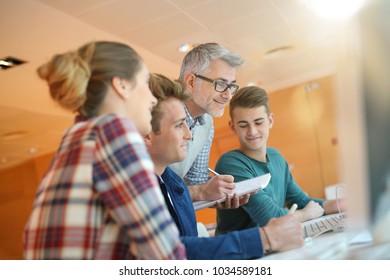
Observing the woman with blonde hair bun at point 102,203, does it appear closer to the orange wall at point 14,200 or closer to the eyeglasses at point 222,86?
the eyeglasses at point 222,86

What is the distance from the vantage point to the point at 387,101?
54 centimetres

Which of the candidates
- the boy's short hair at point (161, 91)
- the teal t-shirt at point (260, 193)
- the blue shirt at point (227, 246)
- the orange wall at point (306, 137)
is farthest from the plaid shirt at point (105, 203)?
the orange wall at point (306, 137)

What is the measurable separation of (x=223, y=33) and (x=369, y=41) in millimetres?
1146

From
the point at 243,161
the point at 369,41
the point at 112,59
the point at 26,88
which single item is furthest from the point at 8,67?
the point at 369,41

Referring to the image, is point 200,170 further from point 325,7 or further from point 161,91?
point 325,7

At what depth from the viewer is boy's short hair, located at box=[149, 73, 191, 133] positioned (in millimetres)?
1110

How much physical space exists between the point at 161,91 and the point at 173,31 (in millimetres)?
1104

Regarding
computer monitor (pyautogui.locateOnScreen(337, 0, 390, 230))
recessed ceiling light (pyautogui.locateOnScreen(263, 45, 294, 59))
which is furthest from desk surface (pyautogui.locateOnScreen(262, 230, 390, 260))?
recessed ceiling light (pyautogui.locateOnScreen(263, 45, 294, 59))

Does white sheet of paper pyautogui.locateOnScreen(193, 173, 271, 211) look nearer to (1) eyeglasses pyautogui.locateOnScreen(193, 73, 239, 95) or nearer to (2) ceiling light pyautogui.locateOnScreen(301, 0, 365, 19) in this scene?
(1) eyeglasses pyautogui.locateOnScreen(193, 73, 239, 95)

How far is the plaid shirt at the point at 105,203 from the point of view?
25.7 inches

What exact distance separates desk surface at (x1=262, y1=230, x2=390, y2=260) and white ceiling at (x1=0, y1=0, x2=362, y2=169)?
2.00ft

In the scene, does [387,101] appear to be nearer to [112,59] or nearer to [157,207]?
[157,207]

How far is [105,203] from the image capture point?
2.17 ft

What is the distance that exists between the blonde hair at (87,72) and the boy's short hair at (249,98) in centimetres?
52
